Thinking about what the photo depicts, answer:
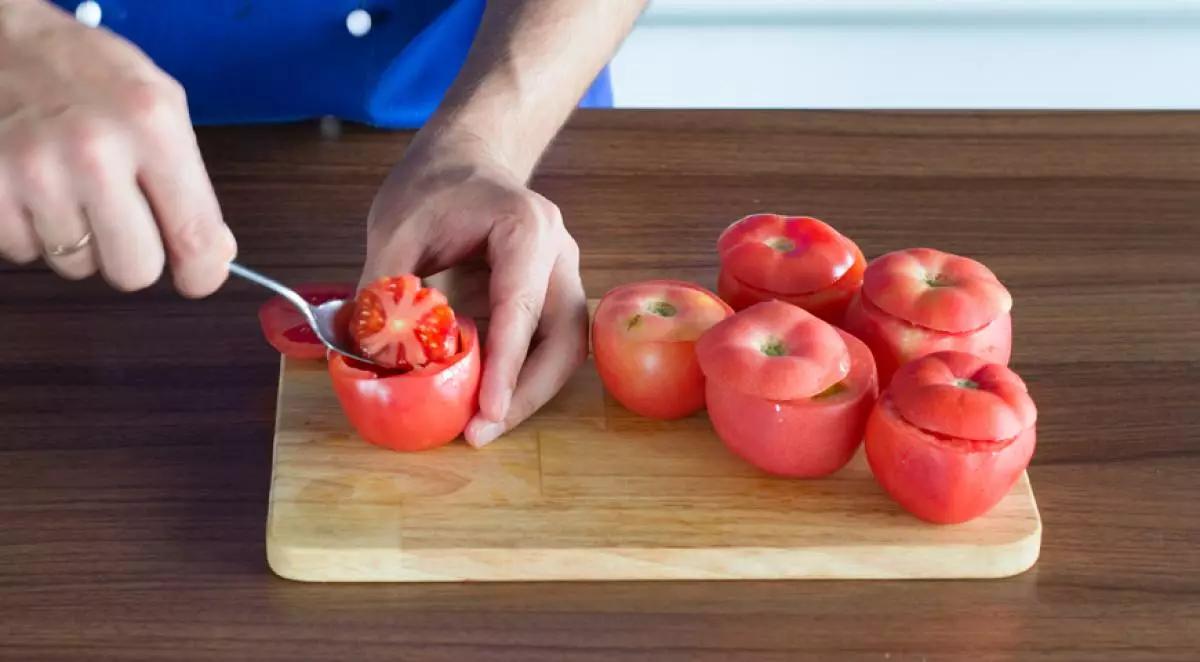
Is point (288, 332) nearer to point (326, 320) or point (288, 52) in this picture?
point (326, 320)

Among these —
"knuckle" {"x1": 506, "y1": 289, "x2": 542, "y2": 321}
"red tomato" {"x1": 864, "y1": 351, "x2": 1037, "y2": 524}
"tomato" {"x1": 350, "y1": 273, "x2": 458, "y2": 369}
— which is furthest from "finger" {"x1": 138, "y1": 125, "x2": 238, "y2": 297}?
"red tomato" {"x1": 864, "y1": 351, "x2": 1037, "y2": 524}

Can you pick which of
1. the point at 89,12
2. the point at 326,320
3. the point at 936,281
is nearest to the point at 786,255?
the point at 936,281

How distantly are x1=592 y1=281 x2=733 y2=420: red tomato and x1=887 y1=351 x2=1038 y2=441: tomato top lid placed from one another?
16cm

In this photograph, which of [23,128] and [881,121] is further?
[881,121]

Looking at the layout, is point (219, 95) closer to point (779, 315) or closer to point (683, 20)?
point (779, 315)

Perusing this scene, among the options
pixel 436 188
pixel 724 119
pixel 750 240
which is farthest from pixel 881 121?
pixel 436 188

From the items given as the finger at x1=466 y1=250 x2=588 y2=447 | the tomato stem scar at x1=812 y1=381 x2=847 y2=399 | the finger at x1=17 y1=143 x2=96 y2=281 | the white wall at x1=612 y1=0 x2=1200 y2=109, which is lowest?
the white wall at x1=612 y1=0 x2=1200 y2=109

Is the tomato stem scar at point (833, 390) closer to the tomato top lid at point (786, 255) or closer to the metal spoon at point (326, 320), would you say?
the tomato top lid at point (786, 255)

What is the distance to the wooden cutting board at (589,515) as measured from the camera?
0.92 meters

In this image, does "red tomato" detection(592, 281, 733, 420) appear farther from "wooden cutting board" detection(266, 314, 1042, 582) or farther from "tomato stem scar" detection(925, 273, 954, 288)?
"tomato stem scar" detection(925, 273, 954, 288)

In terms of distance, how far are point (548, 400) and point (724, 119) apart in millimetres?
521

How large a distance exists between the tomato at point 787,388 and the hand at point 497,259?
14 centimetres

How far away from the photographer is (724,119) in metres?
1.48

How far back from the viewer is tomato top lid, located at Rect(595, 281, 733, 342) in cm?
103
